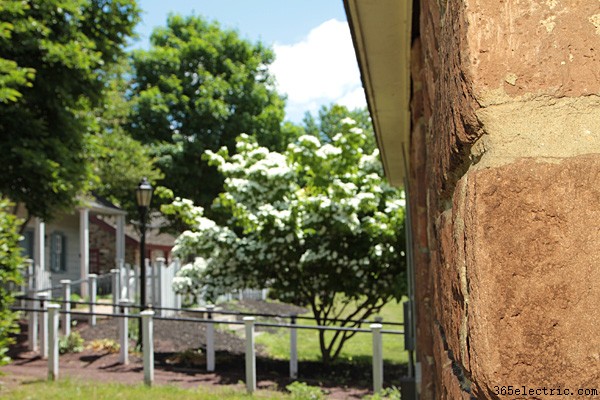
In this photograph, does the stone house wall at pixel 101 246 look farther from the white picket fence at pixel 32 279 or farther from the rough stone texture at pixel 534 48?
the rough stone texture at pixel 534 48

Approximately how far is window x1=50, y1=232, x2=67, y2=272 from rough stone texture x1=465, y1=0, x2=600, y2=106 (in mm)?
25252

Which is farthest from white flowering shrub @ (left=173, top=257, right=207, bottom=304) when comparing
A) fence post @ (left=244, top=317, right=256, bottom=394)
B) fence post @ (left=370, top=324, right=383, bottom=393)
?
fence post @ (left=370, top=324, right=383, bottom=393)

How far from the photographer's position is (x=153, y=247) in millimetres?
36094

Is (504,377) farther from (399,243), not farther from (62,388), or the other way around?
(399,243)

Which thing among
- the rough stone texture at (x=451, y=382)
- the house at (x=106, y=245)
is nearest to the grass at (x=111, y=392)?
the rough stone texture at (x=451, y=382)

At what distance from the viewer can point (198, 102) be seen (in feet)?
112

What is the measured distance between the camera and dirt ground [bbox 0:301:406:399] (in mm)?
11070

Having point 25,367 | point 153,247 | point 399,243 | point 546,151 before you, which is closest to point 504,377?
point 546,151

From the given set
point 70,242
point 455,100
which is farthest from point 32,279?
point 455,100

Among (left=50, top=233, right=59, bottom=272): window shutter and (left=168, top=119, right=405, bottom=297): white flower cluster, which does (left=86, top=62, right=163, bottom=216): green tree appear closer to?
(left=50, top=233, right=59, bottom=272): window shutter

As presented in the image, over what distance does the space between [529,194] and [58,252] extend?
1015 inches

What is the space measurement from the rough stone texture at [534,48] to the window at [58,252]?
82.8 feet

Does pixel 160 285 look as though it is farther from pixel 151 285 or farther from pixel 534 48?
pixel 534 48

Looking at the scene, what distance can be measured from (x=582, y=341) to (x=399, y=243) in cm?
1196
